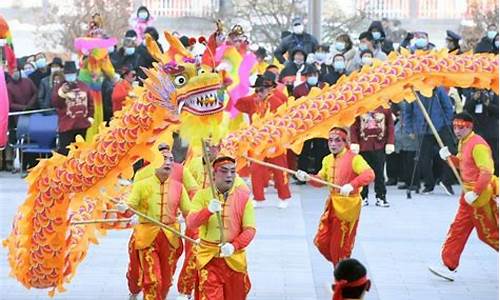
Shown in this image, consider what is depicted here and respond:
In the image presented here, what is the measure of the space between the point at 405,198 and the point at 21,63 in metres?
6.82

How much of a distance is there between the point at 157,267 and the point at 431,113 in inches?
320

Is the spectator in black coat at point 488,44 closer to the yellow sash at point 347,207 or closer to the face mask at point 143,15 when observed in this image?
the face mask at point 143,15

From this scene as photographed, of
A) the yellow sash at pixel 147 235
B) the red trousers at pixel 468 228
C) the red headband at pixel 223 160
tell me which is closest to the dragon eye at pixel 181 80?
the red headband at pixel 223 160

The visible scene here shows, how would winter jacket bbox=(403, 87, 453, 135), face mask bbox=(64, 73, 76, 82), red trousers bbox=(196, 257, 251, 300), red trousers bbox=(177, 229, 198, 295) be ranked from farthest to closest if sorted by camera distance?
face mask bbox=(64, 73, 76, 82), winter jacket bbox=(403, 87, 453, 135), red trousers bbox=(177, 229, 198, 295), red trousers bbox=(196, 257, 251, 300)

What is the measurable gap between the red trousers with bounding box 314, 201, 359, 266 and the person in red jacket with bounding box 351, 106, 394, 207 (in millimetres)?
5246

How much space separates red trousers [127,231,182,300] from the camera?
9.79 m

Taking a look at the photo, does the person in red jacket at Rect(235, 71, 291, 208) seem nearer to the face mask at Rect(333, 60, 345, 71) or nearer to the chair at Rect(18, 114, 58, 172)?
the face mask at Rect(333, 60, 345, 71)

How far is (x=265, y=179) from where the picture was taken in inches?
648

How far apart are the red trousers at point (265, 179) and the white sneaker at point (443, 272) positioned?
174 inches

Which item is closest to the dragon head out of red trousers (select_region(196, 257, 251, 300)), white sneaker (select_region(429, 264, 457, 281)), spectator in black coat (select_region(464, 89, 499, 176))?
red trousers (select_region(196, 257, 251, 300))

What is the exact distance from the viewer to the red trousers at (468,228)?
11.1 meters

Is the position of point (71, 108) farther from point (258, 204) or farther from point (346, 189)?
point (346, 189)

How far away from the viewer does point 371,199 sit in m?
17.1

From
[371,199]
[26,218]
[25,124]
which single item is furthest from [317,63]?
[26,218]
